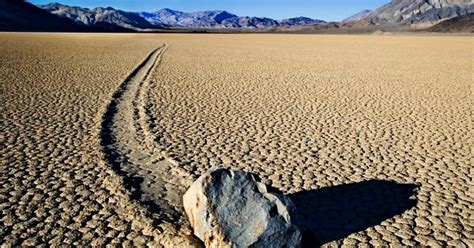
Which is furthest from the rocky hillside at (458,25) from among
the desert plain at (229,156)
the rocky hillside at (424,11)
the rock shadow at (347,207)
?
the rock shadow at (347,207)

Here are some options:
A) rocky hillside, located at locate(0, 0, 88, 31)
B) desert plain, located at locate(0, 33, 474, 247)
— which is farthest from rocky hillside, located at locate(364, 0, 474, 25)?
desert plain, located at locate(0, 33, 474, 247)

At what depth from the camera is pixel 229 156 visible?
6.36 metres

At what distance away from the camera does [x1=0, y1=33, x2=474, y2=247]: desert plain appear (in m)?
4.25

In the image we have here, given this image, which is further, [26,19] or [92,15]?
[92,15]

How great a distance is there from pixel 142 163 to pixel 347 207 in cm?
277

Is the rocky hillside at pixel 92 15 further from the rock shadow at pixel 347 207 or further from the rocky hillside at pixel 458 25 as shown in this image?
the rock shadow at pixel 347 207

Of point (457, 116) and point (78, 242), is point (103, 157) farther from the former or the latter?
point (457, 116)

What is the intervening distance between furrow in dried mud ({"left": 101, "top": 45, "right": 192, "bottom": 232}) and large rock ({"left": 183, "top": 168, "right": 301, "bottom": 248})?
0.72 metres

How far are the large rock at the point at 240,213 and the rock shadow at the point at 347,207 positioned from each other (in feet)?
0.68

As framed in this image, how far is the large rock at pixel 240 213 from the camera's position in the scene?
3.47 meters

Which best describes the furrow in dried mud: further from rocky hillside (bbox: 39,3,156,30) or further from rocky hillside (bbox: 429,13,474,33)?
rocky hillside (bbox: 39,3,156,30)


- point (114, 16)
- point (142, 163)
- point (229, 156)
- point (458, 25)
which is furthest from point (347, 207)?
point (114, 16)

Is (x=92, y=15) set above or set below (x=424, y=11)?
below

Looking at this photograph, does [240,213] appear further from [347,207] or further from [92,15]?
[92,15]
